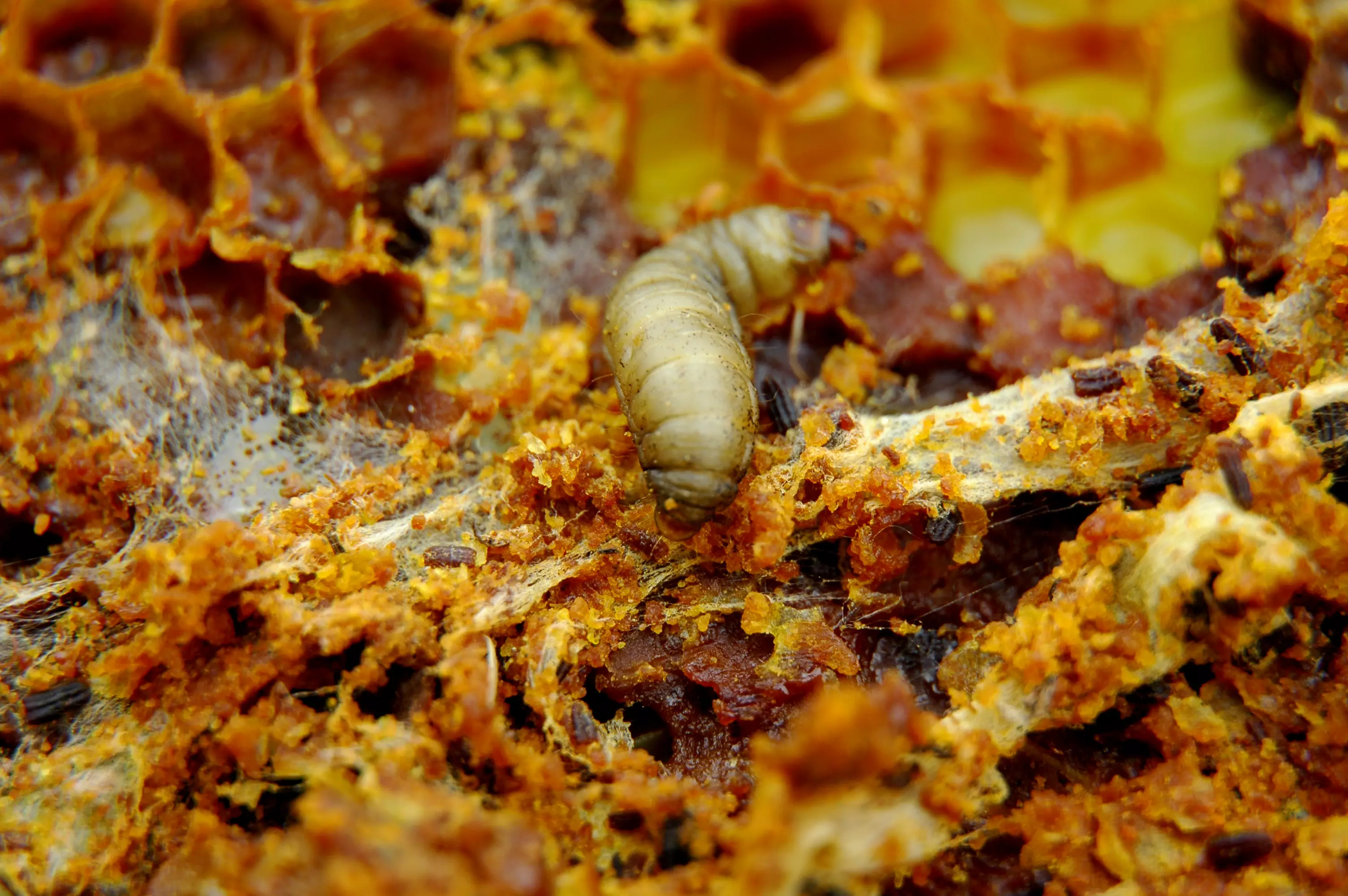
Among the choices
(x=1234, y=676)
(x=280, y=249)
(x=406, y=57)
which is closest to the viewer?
(x=1234, y=676)

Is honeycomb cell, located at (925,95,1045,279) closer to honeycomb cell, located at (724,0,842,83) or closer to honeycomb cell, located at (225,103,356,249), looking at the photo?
honeycomb cell, located at (724,0,842,83)

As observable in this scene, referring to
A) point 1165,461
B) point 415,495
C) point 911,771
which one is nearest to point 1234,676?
point 1165,461

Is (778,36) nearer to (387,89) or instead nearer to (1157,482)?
(387,89)

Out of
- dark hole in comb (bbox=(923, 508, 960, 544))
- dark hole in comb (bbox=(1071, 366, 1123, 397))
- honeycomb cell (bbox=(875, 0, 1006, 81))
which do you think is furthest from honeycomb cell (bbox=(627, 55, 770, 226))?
dark hole in comb (bbox=(923, 508, 960, 544))

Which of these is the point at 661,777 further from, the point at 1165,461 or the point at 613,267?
the point at 613,267

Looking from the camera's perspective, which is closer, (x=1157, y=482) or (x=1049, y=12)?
(x=1157, y=482)

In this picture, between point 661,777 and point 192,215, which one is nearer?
point 661,777

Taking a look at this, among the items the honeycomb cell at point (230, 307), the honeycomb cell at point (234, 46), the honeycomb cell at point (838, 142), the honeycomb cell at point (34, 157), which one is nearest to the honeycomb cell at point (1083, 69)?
the honeycomb cell at point (838, 142)

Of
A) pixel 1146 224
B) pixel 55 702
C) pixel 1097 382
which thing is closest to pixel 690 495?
pixel 1097 382
